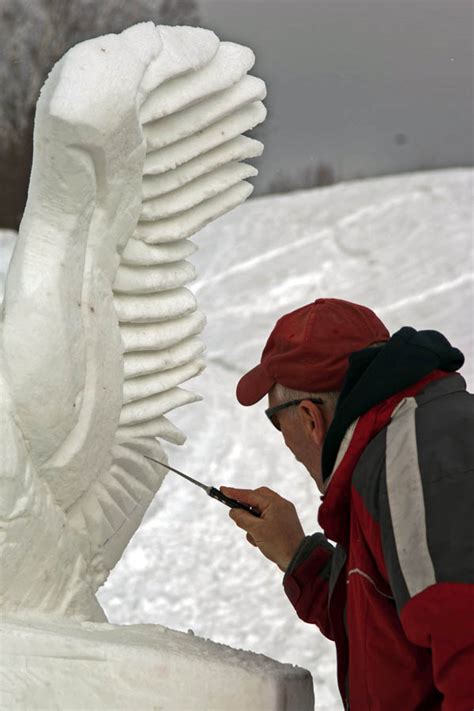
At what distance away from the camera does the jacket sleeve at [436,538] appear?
1122 mm

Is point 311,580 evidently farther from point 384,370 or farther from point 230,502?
point 384,370

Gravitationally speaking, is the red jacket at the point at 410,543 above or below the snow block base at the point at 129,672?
above

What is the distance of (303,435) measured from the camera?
1.46 m

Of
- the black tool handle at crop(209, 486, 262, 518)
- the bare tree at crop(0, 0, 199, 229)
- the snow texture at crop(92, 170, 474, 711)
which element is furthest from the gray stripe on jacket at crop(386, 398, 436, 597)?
the bare tree at crop(0, 0, 199, 229)

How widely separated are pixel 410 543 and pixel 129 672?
0.50m

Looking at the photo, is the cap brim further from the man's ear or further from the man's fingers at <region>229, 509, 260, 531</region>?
the man's fingers at <region>229, 509, 260, 531</region>

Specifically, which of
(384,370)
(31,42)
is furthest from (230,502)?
(31,42)

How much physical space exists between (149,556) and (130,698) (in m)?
2.15

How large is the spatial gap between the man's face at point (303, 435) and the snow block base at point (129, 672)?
0.34 meters

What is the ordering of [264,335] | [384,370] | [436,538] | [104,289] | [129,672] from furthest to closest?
[264,335] < [104,289] < [129,672] < [384,370] < [436,538]

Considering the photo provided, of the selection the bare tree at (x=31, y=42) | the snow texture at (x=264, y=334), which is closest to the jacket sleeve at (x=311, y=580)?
the snow texture at (x=264, y=334)

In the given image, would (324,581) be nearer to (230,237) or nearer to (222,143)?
(222,143)

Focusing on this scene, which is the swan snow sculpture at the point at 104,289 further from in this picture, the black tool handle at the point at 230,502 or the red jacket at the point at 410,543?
the red jacket at the point at 410,543

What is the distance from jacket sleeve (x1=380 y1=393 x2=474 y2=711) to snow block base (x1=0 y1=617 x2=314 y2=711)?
432 millimetres
